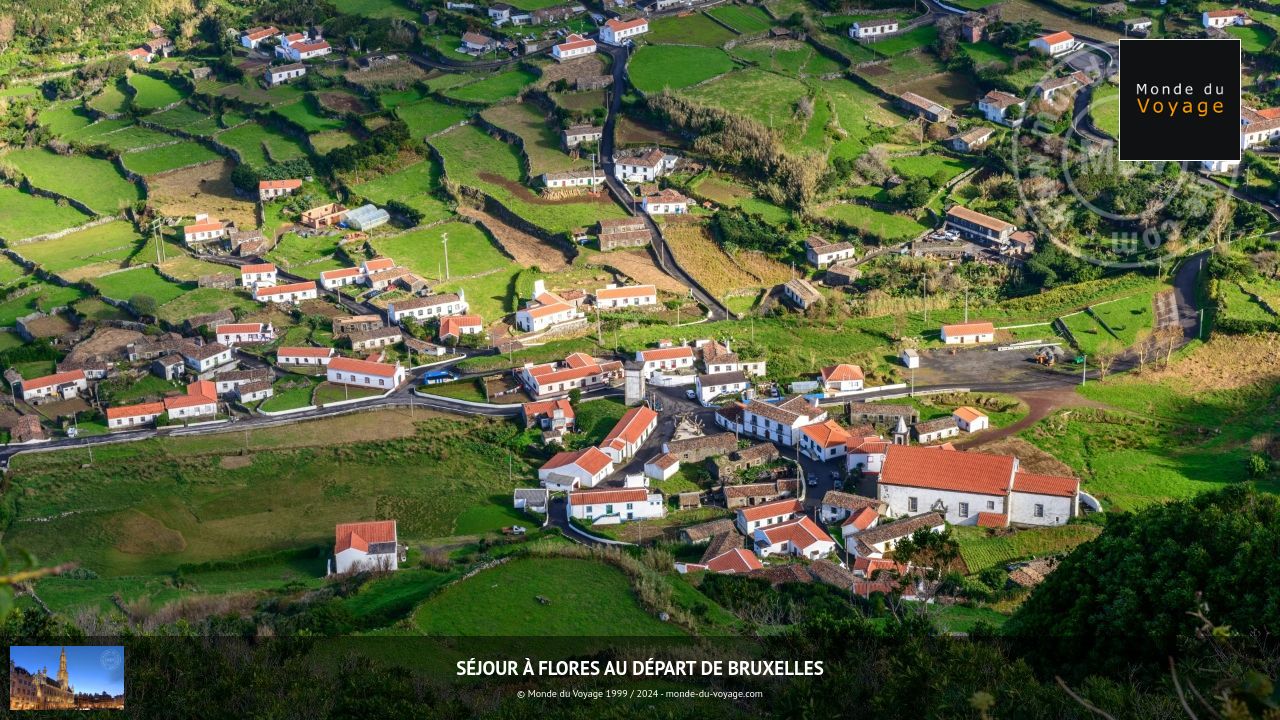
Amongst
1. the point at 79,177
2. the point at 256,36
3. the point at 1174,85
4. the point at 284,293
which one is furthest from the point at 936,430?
the point at 256,36

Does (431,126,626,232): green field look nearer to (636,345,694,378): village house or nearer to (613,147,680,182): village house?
(613,147,680,182): village house

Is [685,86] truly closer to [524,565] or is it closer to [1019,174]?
[1019,174]

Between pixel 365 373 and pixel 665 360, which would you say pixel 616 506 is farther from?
pixel 365 373

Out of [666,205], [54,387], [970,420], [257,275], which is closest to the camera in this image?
[970,420]

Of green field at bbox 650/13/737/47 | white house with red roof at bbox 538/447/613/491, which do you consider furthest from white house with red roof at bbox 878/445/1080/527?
green field at bbox 650/13/737/47

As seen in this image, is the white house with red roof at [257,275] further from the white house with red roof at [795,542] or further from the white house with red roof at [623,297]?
the white house with red roof at [795,542]
